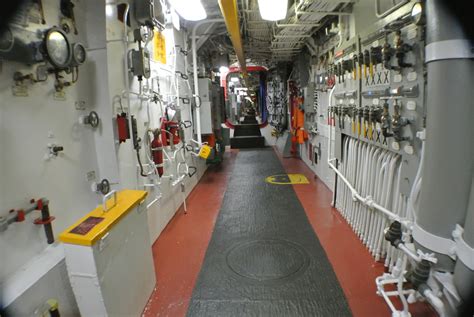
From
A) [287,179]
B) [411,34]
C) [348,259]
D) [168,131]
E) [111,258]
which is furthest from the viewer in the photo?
[287,179]

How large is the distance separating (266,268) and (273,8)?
2603 millimetres

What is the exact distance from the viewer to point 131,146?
7.64ft

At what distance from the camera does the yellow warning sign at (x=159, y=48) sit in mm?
2953

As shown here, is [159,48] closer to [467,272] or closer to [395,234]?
[395,234]

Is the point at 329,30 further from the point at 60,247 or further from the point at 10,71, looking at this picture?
the point at 60,247

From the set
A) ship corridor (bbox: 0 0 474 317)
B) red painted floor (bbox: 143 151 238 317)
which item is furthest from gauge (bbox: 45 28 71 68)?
red painted floor (bbox: 143 151 238 317)

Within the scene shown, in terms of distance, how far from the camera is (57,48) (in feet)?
4.77

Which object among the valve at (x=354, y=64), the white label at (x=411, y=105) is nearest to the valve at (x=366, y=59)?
the valve at (x=354, y=64)

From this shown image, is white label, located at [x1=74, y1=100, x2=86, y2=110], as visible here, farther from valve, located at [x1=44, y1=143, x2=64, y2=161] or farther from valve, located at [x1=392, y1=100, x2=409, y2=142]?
valve, located at [x1=392, y1=100, x2=409, y2=142]

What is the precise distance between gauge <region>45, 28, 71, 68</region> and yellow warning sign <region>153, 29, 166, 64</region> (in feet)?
4.86

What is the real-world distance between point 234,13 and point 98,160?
194cm

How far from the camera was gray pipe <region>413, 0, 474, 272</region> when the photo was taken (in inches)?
48.7

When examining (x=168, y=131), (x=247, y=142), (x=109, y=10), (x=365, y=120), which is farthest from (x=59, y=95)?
(x=247, y=142)

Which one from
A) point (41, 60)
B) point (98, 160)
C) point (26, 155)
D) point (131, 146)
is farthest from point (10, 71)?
point (131, 146)
